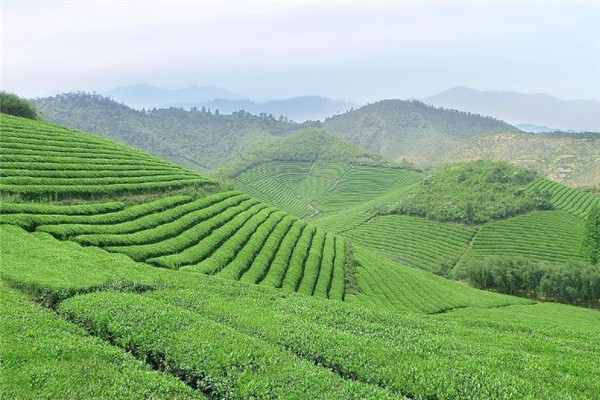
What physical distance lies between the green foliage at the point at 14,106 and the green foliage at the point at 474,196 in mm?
111251

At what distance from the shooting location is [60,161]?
202 ft

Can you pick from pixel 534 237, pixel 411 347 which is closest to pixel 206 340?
pixel 411 347

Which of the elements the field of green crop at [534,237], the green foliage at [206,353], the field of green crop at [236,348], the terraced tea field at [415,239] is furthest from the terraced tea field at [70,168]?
the field of green crop at [534,237]

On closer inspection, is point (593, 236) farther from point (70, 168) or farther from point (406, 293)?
point (70, 168)

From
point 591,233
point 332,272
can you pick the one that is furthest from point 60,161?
point 591,233

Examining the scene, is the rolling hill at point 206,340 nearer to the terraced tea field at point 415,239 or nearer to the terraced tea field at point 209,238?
the terraced tea field at point 209,238

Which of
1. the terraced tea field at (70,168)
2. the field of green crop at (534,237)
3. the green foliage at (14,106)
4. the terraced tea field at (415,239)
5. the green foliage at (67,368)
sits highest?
the green foliage at (14,106)

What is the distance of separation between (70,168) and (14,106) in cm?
4882

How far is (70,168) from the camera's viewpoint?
60.2 m

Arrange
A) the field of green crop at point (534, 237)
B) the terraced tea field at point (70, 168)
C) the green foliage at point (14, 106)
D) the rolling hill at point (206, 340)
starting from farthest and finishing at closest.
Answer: the field of green crop at point (534, 237) → the green foliage at point (14, 106) → the terraced tea field at point (70, 168) → the rolling hill at point (206, 340)

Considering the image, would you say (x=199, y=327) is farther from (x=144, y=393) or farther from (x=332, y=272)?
(x=332, y=272)

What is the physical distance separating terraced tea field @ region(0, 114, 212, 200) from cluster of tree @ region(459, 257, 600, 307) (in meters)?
64.2

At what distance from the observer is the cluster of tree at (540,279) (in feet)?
290

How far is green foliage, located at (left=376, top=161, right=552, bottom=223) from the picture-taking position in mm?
147500
